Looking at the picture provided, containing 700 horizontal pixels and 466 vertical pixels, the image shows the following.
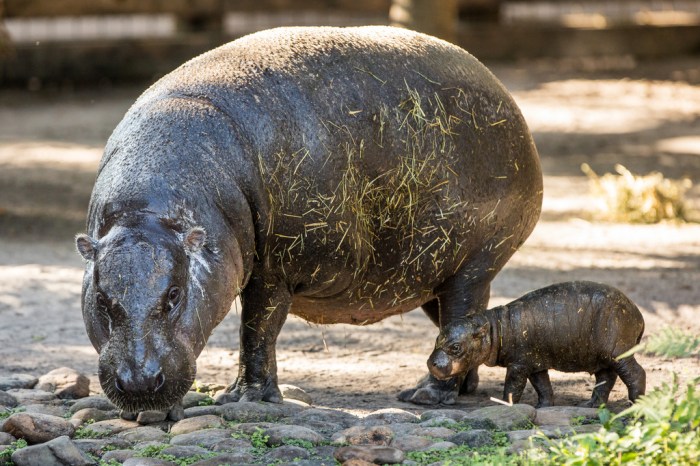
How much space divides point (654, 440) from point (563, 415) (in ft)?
4.75

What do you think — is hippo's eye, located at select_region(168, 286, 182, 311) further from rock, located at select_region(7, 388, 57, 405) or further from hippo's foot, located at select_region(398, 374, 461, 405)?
hippo's foot, located at select_region(398, 374, 461, 405)

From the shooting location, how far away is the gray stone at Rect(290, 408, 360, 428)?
210 inches

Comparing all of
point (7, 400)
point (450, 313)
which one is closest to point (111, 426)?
point (7, 400)

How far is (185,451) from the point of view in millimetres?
4773

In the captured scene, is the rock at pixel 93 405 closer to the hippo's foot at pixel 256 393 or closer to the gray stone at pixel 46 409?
the gray stone at pixel 46 409

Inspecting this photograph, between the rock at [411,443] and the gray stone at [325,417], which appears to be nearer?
the rock at [411,443]

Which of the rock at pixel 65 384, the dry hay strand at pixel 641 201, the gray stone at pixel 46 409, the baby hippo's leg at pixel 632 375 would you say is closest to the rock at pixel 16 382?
the rock at pixel 65 384

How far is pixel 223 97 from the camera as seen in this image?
17.4 feet

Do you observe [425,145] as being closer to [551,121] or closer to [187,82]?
[187,82]

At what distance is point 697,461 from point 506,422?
1396mm

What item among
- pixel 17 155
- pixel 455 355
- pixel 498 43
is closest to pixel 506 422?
pixel 455 355

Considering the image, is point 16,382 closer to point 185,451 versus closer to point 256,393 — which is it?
point 256,393

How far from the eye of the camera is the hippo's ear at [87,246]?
466 centimetres

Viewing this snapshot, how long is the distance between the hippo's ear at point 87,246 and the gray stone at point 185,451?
0.84m
